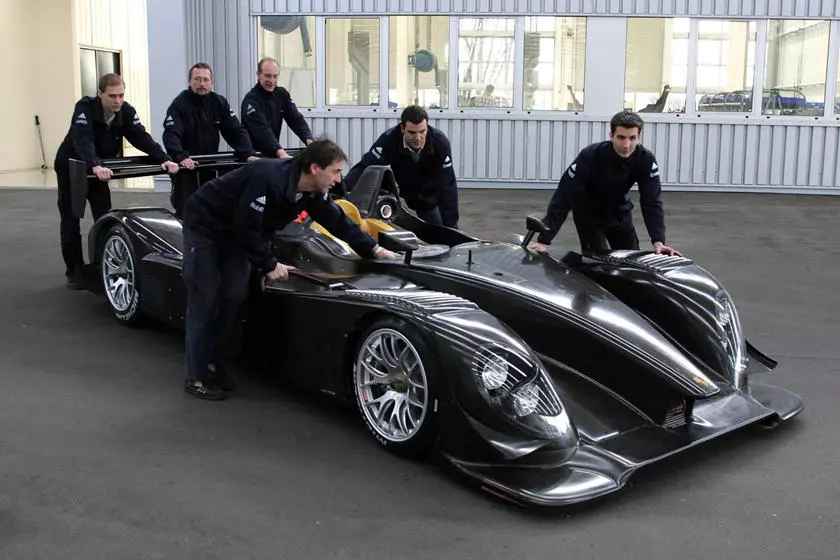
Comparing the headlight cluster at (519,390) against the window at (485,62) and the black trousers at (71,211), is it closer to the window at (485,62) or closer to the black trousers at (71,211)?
the black trousers at (71,211)

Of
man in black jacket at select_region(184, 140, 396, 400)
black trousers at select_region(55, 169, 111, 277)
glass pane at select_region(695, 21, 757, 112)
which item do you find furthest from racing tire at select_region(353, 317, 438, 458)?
glass pane at select_region(695, 21, 757, 112)

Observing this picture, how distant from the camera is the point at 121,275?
21.5ft

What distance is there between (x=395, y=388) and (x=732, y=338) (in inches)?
73.0

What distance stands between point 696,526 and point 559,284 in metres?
1.57

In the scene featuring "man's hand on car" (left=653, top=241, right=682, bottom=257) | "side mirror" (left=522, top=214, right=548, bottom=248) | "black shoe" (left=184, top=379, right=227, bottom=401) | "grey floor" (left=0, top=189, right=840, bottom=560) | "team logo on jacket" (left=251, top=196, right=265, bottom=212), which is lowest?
"grey floor" (left=0, top=189, right=840, bottom=560)

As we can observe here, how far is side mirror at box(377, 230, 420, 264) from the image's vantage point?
4.96 meters

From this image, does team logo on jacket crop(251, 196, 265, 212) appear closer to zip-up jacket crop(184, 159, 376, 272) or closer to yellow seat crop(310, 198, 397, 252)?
zip-up jacket crop(184, 159, 376, 272)

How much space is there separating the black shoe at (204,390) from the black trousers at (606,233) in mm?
2821

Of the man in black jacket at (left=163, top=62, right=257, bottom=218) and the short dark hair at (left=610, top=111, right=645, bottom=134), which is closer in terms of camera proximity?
the short dark hair at (left=610, top=111, right=645, bottom=134)

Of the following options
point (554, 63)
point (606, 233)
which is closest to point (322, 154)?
point (606, 233)

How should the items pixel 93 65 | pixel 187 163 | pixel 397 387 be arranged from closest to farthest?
pixel 397 387
pixel 187 163
pixel 93 65

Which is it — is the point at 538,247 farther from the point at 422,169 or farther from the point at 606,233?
the point at 422,169

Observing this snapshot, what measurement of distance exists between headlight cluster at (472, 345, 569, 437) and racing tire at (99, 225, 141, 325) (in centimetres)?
317

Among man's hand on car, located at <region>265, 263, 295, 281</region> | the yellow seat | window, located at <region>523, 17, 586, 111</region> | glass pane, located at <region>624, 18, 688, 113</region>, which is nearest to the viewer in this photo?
man's hand on car, located at <region>265, 263, 295, 281</region>
